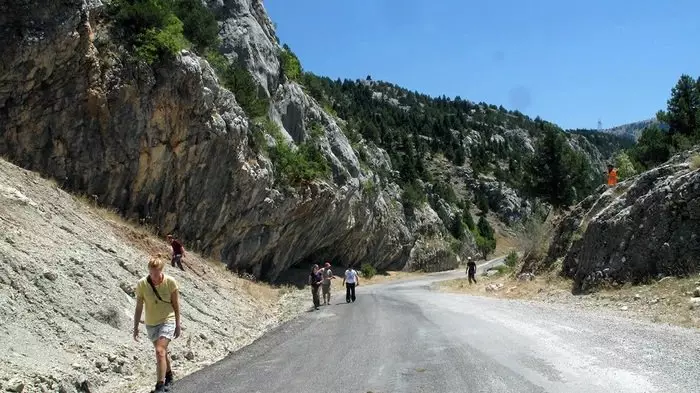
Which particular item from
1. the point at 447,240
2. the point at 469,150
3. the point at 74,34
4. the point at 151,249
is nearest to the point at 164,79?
the point at 74,34

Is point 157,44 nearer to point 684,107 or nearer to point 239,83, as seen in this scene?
point 239,83

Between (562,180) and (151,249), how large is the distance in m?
32.8

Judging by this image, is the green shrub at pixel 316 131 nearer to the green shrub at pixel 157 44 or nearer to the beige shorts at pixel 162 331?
the green shrub at pixel 157 44

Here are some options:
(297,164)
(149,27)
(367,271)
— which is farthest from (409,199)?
(149,27)

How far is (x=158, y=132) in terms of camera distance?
20547 millimetres

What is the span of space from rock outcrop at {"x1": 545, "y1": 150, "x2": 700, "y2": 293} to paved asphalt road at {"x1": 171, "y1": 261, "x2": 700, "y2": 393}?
307 cm

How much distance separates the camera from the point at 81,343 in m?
7.62

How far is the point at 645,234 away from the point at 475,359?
32.5 feet

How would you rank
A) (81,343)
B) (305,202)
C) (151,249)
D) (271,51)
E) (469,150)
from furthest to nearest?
(469,150) → (271,51) → (305,202) → (151,249) → (81,343)

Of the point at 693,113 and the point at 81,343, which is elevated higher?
the point at 693,113

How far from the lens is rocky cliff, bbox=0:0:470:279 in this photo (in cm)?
1673

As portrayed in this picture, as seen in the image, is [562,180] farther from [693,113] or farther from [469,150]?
[469,150]

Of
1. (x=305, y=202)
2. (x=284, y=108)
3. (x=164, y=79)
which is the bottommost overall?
(x=305, y=202)

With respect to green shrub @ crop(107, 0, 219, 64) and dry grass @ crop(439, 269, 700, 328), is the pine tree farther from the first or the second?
green shrub @ crop(107, 0, 219, 64)
